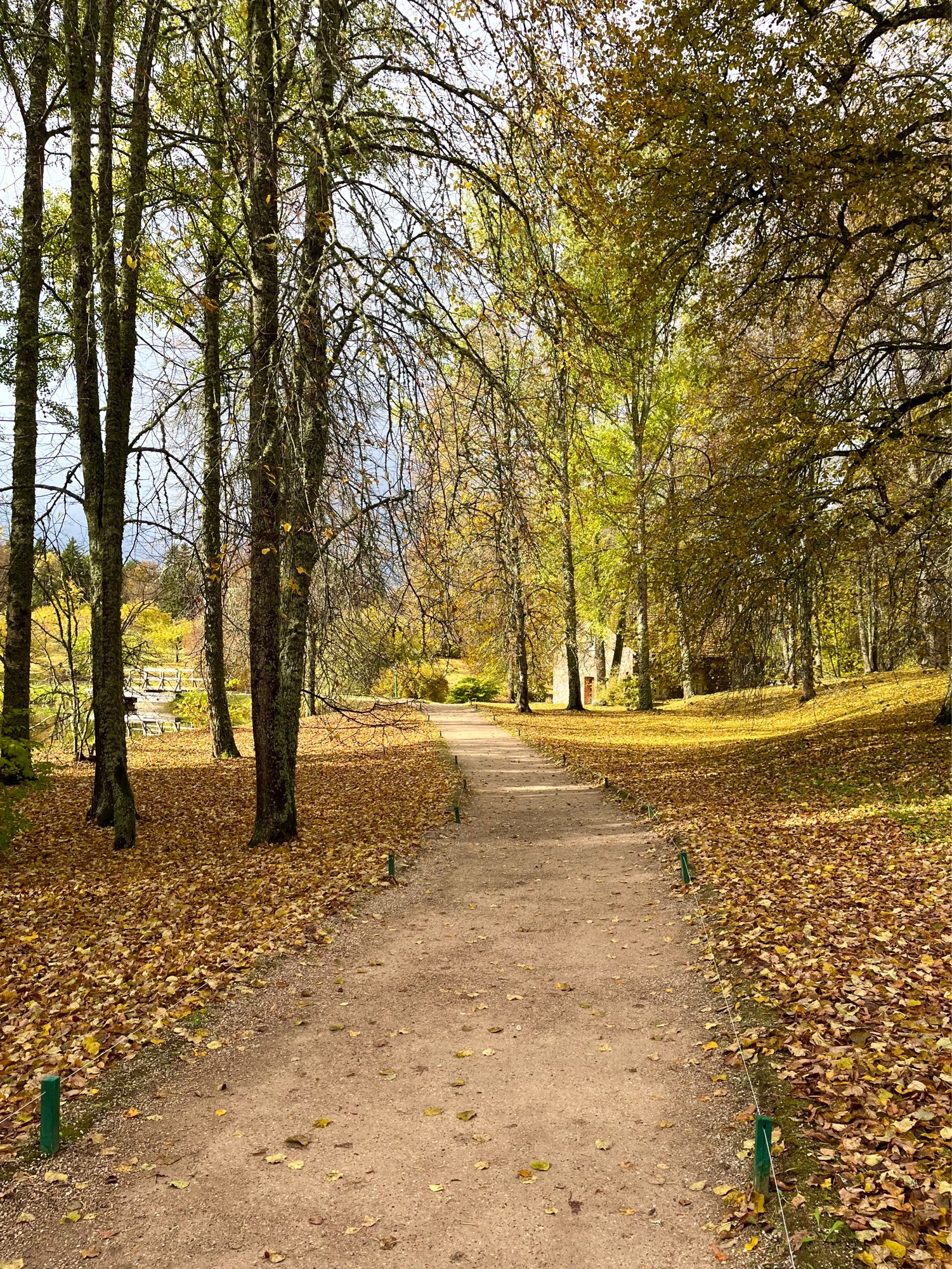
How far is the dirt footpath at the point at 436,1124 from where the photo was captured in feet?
10.5

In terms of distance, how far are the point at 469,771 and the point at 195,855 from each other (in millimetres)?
7223

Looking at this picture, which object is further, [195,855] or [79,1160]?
[195,855]

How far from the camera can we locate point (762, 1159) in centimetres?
326

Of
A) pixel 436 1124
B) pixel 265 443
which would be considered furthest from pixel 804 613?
pixel 436 1124

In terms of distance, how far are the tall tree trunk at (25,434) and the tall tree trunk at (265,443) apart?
13.3ft

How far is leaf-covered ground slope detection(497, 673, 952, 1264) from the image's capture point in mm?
3354

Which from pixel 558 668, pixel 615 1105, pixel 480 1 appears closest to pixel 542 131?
pixel 480 1

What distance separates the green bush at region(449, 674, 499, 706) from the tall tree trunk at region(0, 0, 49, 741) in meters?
26.4

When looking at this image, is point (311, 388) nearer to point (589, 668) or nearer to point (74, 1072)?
point (74, 1072)

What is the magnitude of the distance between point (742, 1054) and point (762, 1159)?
3.69 ft

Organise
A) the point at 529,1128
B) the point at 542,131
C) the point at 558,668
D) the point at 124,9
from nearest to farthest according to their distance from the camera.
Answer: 1. the point at 529,1128
2. the point at 542,131
3. the point at 124,9
4. the point at 558,668

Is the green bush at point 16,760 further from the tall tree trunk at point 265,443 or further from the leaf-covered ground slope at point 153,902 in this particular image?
the tall tree trunk at point 265,443

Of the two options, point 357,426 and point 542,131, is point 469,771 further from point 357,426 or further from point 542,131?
point 542,131

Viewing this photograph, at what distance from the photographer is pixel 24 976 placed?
5773mm
